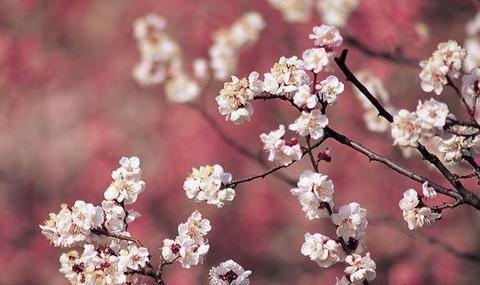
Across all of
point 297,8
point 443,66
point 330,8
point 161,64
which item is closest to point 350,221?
point 443,66

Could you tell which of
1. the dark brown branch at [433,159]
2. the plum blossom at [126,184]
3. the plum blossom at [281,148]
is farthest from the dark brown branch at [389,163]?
the plum blossom at [126,184]

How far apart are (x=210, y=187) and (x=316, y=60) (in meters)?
0.53

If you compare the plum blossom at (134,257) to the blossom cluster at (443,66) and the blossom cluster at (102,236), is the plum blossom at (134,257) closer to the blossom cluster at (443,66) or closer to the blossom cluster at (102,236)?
the blossom cluster at (102,236)

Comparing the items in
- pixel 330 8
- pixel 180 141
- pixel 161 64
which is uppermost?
pixel 180 141

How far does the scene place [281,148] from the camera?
2262 millimetres

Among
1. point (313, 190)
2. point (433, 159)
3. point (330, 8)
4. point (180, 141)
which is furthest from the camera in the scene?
point (180, 141)

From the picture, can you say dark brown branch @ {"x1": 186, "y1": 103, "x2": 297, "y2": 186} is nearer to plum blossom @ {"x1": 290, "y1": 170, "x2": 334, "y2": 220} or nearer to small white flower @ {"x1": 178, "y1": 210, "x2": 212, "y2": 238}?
small white flower @ {"x1": 178, "y1": 210, "x2": 212, "y2": 238}

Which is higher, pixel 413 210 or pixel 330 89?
pixel 330 89

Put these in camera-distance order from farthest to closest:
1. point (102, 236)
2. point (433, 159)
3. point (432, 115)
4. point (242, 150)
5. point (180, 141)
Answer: point (180, 141) → point (242, 150) → point (102, 236) → point (433, 159) → point (432, 115)

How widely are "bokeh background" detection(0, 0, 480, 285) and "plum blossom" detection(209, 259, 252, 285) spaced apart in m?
4.54

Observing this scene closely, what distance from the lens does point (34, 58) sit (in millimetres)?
8820

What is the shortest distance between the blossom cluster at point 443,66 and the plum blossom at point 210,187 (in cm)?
71

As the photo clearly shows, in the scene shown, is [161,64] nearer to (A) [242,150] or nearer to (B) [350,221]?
A: (A) [242,150]

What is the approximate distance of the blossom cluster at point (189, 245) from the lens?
7.91 feet
